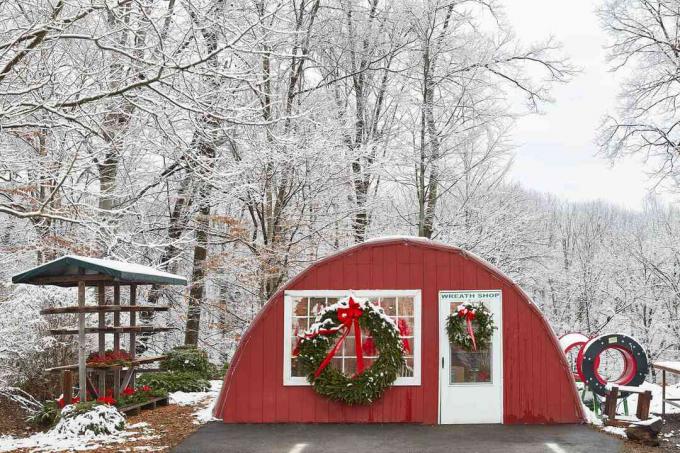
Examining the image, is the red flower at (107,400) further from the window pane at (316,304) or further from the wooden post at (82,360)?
the window pane at (316,304)

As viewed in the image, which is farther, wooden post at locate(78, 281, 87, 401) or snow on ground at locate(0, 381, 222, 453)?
wooden post at locate(78, 281, 87, 401)

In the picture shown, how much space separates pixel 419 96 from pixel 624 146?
21.0 ft

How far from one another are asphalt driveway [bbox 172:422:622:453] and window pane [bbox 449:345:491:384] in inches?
28.4

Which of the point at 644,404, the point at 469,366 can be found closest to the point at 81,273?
the point at 469,366

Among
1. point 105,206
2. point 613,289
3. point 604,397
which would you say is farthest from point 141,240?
point 613,289

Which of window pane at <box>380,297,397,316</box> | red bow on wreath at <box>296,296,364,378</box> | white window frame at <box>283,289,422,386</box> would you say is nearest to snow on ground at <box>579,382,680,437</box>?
white window frame at <box>283,289,422,386</box>

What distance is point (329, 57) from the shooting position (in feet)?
69.9

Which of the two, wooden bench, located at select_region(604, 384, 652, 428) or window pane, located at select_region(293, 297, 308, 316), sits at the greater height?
window pane, located at select_region(293, 297, 308, 316)

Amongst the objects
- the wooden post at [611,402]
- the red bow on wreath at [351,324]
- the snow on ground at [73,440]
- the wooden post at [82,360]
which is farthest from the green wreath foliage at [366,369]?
the wooden post at [611,402]

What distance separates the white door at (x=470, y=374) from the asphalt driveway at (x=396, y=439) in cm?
28

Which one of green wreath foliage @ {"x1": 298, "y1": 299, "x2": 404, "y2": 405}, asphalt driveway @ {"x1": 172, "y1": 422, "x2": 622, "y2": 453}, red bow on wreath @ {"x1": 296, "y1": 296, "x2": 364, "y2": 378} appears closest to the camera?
asphalt driveway @ {"x1": 172, "y1": 422, "x2": 622, "y2": 453}

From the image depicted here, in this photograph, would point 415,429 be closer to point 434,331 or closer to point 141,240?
point 434,331

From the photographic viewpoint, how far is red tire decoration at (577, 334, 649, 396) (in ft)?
36.5

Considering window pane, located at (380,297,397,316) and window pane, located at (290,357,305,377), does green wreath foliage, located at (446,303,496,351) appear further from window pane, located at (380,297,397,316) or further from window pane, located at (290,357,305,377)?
window pane, located at (290,357,305,377)
